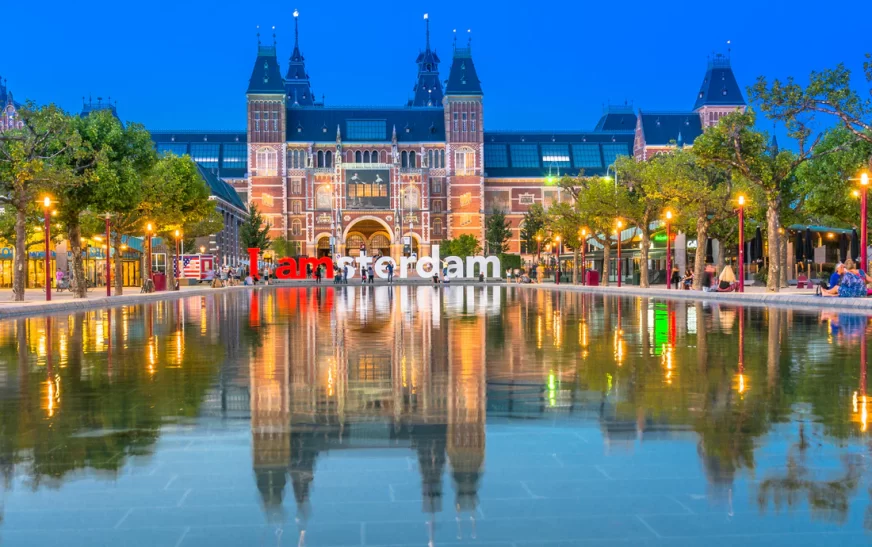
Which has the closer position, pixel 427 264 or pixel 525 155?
pixel 427 264

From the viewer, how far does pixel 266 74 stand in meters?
110

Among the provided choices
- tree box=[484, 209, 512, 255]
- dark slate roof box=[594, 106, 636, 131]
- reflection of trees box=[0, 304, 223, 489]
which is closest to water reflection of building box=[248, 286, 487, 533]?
reflection of trees box=[0, 304, 223, 489]

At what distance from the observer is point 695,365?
1095 cm

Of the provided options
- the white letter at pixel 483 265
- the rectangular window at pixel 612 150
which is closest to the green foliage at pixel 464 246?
the white letter at pixel 483 265

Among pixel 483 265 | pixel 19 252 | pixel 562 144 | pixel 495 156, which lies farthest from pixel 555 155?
pixel 19 252

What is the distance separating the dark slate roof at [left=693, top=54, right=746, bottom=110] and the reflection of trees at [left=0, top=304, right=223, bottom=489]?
351 feet

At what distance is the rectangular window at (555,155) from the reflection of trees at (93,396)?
10748 cm

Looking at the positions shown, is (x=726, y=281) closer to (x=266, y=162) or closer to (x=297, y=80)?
(x=266, y=162)

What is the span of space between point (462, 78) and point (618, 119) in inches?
1227

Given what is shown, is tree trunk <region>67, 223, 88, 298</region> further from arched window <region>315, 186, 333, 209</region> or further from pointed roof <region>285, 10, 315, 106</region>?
pointed roof <region>285, 10, 315, 106</region>

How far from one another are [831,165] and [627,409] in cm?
3757

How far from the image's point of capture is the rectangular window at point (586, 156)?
122 metres

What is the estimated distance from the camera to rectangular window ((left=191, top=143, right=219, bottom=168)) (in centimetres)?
11775

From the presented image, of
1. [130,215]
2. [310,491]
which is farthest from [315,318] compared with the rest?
[130,215]
